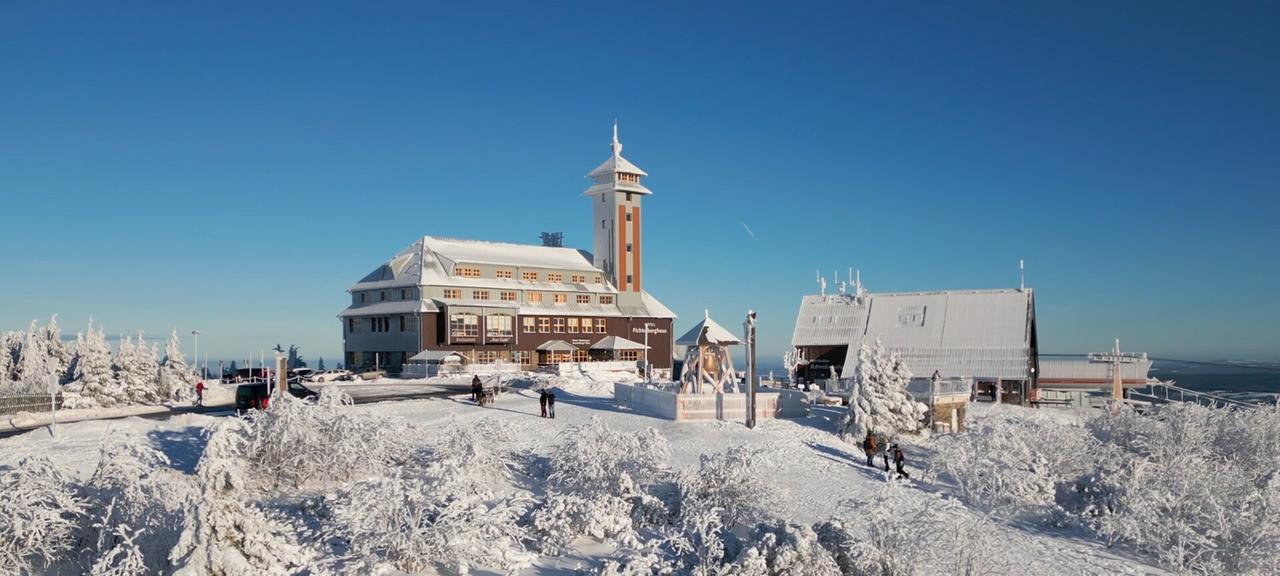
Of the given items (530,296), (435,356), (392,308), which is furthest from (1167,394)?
(392,308)

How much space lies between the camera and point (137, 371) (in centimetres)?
3672

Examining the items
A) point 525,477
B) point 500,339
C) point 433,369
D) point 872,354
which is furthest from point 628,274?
point 525,477

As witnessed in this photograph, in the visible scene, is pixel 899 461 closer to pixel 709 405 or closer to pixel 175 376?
pixel 709 405

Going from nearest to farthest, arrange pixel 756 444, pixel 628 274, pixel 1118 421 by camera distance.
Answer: pixel 756 444, pixel 1118 421, pixel 628 274

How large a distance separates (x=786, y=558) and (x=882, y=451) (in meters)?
16.0

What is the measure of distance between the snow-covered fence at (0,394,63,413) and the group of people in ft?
87.7

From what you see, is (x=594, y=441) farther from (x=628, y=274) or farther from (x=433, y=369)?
(x=628, y=274)

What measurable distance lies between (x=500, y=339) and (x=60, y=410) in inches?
1062

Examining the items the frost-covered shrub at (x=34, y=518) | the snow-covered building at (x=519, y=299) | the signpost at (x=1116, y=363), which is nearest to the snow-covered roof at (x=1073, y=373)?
the signpost at (x=1116, y=363)

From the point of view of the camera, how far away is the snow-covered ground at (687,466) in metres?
16.6

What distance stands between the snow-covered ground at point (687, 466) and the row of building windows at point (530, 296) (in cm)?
2021

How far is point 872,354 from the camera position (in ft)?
109

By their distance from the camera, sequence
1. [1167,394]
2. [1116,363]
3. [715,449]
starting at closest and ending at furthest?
[715,449], [1116,363], [1167,394]

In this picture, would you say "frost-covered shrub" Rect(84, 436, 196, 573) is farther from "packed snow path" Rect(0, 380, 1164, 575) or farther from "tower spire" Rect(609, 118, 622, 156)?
"tower spire" Rect(609, 118, 622, 156)
